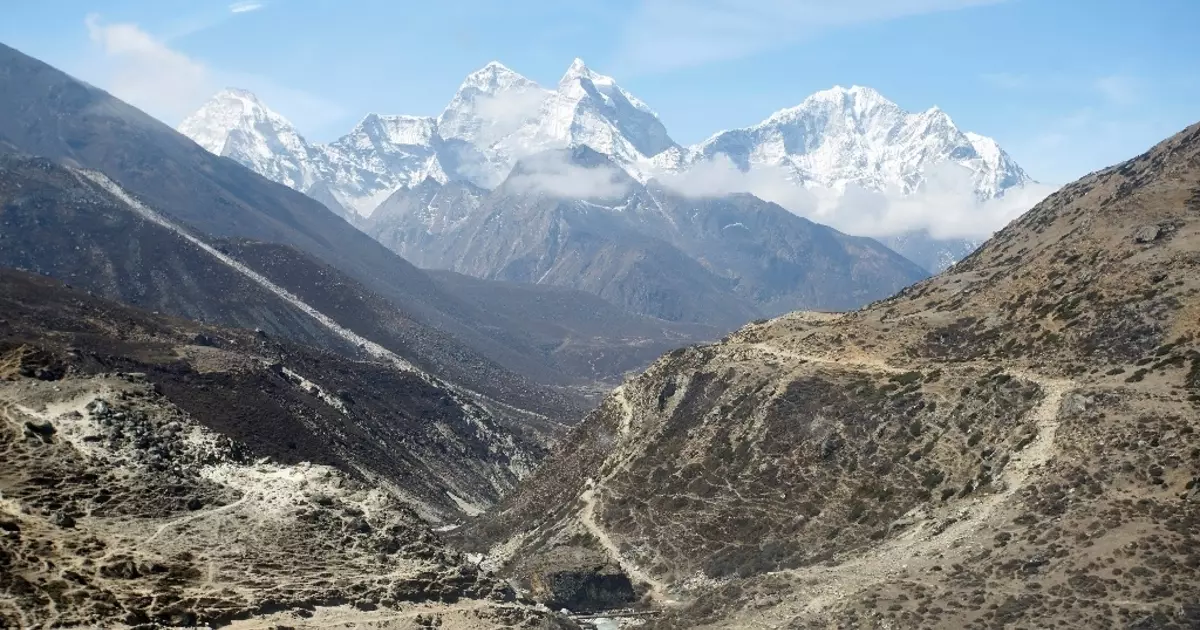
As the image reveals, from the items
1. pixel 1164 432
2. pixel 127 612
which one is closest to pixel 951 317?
pixel 1164 432

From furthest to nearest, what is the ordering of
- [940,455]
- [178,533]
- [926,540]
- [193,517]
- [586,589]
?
[586,589]
[940,455]
[926,540]
[193,517]
[178,533]

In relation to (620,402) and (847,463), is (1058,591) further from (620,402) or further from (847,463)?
(620,402)

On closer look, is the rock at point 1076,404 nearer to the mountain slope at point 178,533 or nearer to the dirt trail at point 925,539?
the dirt trail at point 925,539

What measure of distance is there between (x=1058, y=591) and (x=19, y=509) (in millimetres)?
54149

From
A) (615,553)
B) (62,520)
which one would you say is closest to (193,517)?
(62,520)

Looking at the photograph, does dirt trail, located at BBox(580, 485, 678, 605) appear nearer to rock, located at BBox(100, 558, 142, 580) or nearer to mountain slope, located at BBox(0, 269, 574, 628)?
mountain slope, located at BBox(0, 269, 574, 628)

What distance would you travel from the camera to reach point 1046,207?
5999 inches

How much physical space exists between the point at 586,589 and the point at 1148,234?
6717cm

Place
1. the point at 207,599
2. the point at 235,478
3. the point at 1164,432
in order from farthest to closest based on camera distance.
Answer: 1. the point at 1164,432
2. the point at 235,478
3. the point at 207,599

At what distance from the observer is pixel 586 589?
3716 inches

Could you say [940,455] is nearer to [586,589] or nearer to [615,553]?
[615,553]

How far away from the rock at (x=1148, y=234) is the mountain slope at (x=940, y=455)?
23.0 inches

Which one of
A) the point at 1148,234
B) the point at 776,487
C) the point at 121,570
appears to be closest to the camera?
the point at 121,570

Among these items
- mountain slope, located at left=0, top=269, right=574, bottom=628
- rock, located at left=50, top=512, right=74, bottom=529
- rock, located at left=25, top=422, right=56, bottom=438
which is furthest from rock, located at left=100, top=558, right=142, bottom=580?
rock, located at left=25, top=422, right=56, bottom=438
